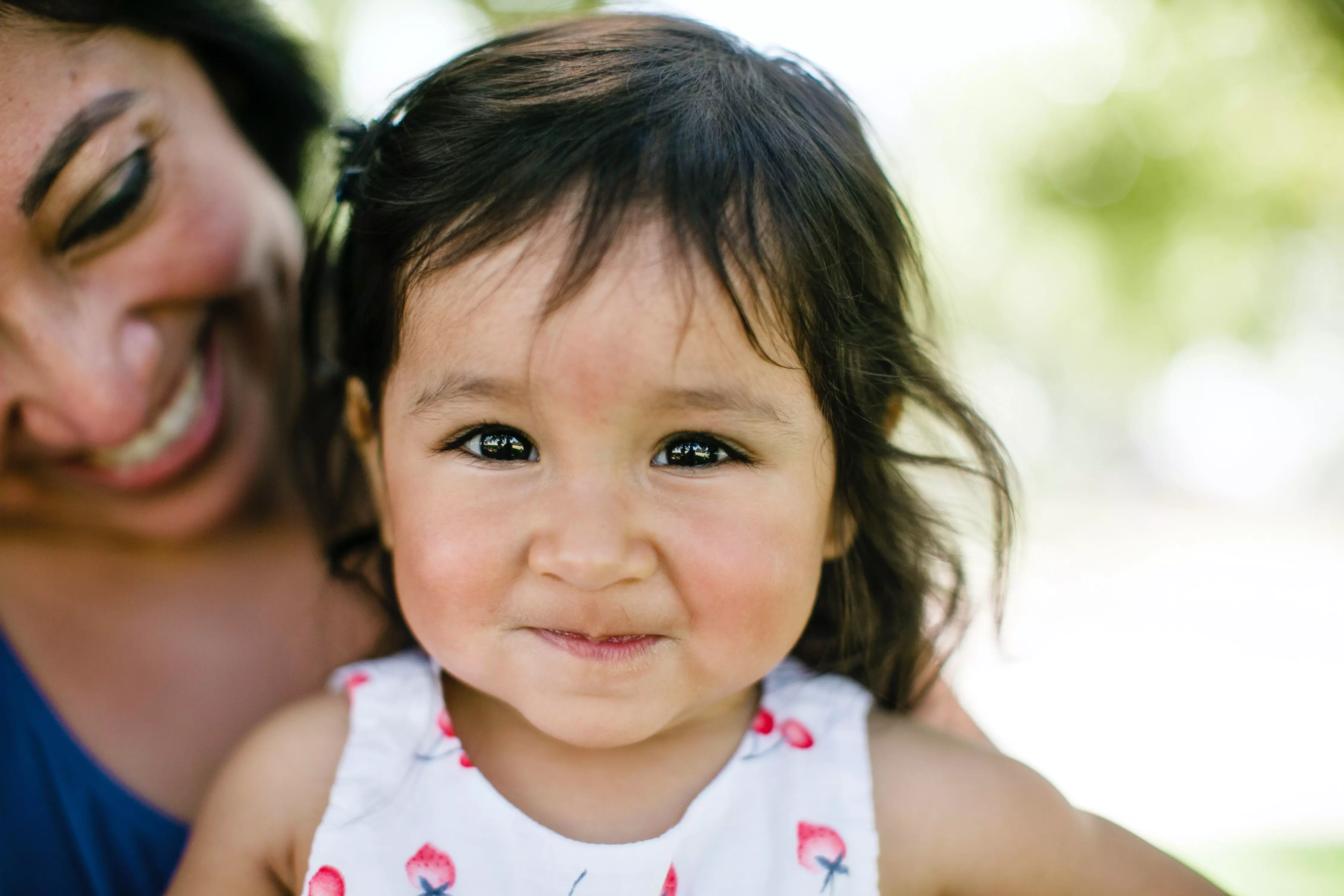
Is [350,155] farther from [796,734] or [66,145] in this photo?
[796,734]

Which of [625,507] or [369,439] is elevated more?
[625,507]

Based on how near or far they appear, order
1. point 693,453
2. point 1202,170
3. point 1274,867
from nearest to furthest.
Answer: point 693,453
point 1274,867
point 1202,170

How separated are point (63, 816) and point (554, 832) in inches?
32.8

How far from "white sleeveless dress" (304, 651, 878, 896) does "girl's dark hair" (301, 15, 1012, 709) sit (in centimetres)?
27

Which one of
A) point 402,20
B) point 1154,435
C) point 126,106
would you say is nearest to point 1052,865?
point 126,106

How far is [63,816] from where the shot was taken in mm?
1598

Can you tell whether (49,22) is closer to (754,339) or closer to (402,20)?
(754,339)

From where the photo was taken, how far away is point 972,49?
17.6ft

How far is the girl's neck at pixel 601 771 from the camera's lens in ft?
4.52

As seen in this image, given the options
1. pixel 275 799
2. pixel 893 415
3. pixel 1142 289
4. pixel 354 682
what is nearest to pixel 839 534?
pixel 893 415

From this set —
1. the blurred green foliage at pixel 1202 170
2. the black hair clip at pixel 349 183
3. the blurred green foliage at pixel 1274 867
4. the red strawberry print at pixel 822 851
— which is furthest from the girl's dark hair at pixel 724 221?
the blurred green foliage at pixel 1202 170

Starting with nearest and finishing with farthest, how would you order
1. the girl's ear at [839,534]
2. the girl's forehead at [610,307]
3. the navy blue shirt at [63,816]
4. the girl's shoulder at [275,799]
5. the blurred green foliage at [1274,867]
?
the girl's forehead at [610,307]
the girl's shoulder at [275,799]
the girl's ear at [839,534]
the navy blue shirt at [63,816]
the blurred green foliage at [1274,867]

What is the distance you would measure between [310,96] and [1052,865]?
1.88 metres

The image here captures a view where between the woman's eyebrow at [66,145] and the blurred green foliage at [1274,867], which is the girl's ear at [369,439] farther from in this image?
the blurred green foliage at [1274,867]
